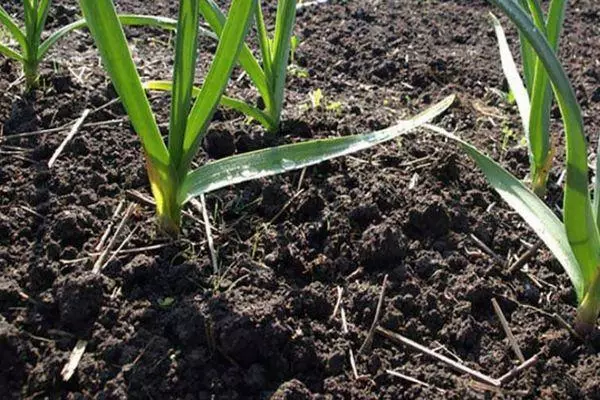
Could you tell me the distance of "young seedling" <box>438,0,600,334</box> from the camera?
134 centimetres

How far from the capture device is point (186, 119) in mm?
1593

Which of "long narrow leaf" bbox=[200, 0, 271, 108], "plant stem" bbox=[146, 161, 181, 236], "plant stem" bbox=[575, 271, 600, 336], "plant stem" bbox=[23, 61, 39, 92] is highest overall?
"plant stem" bbox=[23, 61, 39, 92]

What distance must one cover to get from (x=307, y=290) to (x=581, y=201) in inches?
22.9

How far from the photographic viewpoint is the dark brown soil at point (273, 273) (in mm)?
1460

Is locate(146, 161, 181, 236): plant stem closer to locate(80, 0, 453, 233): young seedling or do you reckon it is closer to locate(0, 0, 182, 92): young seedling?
locate(80, 0, 453, 233): young seedling

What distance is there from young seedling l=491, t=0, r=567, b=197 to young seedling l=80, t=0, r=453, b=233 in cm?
29

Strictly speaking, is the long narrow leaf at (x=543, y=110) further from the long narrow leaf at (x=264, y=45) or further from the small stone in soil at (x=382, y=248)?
the long narrow leaf at (x=264, y=45)

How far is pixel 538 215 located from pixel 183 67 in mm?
798

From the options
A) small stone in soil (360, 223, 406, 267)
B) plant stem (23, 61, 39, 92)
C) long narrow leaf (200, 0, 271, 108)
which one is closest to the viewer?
small stone in soil (360, 223, 406, 267)

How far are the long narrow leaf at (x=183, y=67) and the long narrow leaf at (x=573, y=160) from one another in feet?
2.00

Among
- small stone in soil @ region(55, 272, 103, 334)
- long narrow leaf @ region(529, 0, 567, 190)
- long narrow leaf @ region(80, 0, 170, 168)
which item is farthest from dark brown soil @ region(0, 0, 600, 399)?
long narrow leaf @ region(80, 0, 170, 168)

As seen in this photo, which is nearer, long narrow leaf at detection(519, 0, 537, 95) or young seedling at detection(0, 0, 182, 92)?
long narrow leaf at detection(519, 0, 537, 95)

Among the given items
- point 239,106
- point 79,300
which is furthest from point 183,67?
point 79,300

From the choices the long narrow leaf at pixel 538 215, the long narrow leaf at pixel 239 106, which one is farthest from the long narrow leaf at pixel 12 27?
the long narrow leaf at pixel 538 215
